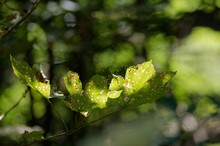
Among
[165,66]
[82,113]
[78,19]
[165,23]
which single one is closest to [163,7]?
[165,23]

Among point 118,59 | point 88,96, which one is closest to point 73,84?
point 88,96

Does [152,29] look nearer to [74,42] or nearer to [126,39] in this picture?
[126,39]

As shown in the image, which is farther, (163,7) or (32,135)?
(163,7)

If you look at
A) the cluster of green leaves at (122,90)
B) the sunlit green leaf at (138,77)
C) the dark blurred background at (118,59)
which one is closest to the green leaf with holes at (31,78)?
the cluster of green leaves at (122,90)

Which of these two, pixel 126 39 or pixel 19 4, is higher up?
pixel 19 4

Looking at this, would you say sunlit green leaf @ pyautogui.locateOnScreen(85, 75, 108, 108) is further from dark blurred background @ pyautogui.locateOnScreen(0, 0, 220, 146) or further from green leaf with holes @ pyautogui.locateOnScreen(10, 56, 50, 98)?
dark blurred background @ pyautogui.locateOnScreen(0, 0, 220, 146)

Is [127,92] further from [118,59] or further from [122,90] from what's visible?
[118,59]

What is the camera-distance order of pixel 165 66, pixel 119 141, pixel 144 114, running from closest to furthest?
1. pixel 119 141
2. pixel 144 114
3. pixel 165 66
